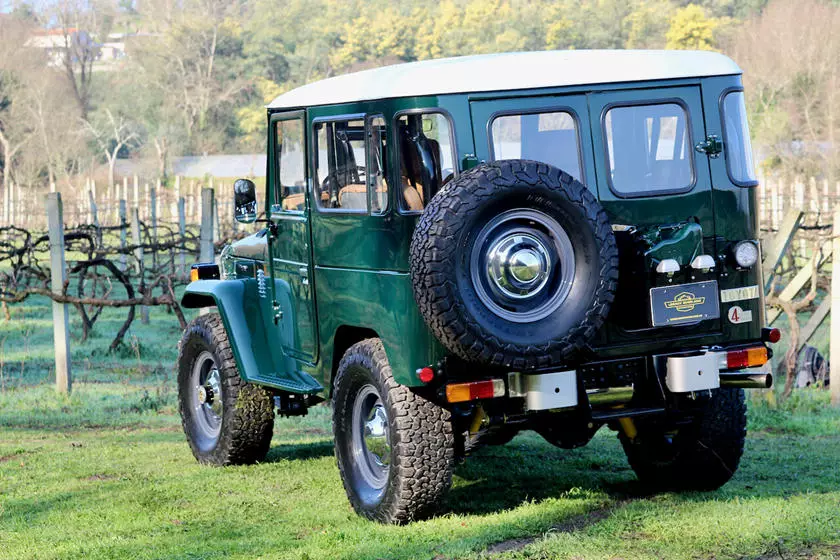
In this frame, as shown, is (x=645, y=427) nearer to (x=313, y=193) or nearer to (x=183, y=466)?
(x=313, y=193)

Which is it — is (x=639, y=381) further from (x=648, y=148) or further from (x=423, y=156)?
(x=423, y=156)

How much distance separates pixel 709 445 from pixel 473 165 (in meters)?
2.42

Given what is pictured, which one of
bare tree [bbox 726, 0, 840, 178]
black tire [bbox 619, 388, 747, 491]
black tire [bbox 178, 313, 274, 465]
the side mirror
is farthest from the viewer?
bare tree [bbox 726, 0, 840, 178]

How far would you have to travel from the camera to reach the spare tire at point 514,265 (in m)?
6.35

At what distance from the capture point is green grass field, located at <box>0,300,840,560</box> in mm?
6684

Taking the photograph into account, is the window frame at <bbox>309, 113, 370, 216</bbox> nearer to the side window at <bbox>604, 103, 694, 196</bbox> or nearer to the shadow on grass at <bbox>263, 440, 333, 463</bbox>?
the side window at <bbox>604, 103, 694, 196</bbox>

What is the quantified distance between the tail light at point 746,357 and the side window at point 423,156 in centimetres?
188

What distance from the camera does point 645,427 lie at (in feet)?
25.8

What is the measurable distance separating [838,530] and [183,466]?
4868 millimetres

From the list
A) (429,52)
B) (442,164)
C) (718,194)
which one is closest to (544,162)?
(442,164)

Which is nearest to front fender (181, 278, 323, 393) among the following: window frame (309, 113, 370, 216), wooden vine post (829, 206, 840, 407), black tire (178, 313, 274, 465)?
black tire (178, 313, 274, 465)

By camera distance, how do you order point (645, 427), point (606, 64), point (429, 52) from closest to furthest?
point (606, 64)
point (645, 427)
point (429, 52)

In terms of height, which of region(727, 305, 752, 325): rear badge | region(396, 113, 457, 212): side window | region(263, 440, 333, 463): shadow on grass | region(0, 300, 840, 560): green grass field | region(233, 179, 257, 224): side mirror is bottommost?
region(263, 440, 333, 463): shadow on grass

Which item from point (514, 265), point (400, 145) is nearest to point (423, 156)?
point (400, 145)
